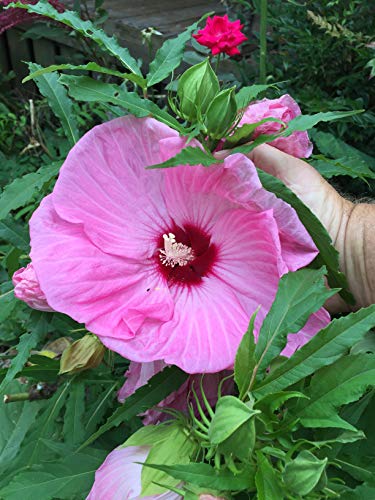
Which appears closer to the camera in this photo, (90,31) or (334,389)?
(334,389)

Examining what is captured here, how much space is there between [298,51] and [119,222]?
5.29 feet

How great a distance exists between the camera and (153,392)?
1.96 feet

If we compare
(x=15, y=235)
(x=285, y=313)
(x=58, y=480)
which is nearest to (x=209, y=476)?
(x=285, y=313)

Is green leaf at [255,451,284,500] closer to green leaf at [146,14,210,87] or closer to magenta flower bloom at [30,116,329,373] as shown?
magenta flower bloom at [30,116,329,373]

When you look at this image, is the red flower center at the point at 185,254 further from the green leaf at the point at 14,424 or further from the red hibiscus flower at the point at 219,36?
the red hibiscus flower at the point at 219,36

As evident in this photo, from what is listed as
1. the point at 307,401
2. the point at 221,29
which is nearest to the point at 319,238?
the point at 307,401

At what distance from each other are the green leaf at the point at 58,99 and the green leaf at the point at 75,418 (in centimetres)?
33

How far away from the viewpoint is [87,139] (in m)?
0.60

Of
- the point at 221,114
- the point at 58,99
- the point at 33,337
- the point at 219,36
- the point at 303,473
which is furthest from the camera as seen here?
the point at 219,36

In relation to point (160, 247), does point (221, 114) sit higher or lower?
higher

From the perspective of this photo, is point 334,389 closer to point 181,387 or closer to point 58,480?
point 181,387

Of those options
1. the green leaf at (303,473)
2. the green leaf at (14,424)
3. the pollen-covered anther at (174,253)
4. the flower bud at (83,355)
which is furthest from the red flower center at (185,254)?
the green leaf at (14,424)

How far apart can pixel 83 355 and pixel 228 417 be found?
0.22 metres

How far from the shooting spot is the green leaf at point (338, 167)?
0.73 meters
